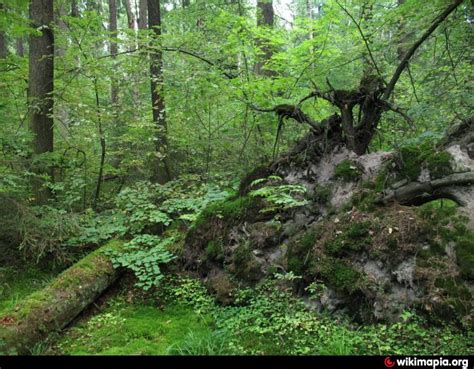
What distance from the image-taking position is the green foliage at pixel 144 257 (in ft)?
17.1

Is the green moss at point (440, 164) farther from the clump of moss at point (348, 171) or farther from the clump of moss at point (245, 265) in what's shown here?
the clump of moss at point (245, 265)

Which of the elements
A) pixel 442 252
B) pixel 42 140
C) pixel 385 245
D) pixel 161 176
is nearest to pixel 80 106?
pixel 42 140

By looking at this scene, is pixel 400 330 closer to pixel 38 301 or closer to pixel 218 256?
pixel 218 256

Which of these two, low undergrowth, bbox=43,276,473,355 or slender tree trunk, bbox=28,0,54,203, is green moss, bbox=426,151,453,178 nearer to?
low undergrowth, bbox=43,276,473,355

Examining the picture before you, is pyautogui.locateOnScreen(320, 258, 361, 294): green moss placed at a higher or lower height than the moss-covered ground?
higher

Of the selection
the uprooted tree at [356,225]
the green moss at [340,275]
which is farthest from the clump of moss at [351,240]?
the green moss at [340,275]

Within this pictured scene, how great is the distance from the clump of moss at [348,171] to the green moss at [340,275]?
4.25 ft

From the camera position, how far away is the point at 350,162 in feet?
16.7

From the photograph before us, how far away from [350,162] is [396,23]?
3.39 m

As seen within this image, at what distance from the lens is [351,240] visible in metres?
4.27

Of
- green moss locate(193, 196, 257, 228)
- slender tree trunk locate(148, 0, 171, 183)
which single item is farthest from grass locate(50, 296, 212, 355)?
slender tree trunk locate(148, 0, 171, 183)
